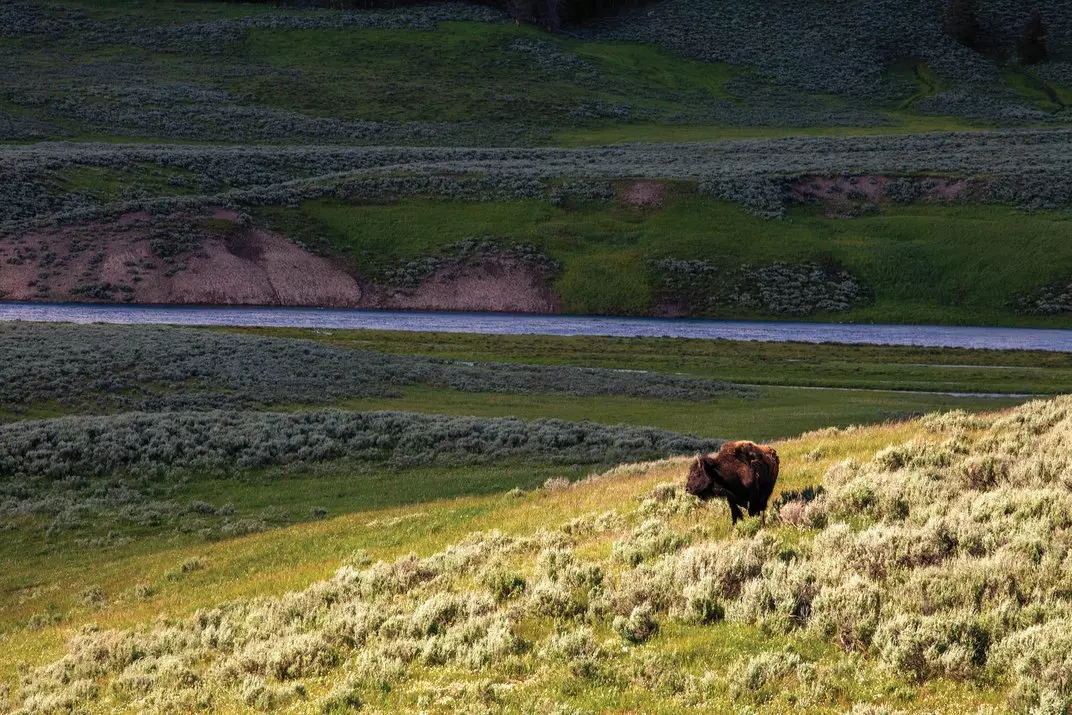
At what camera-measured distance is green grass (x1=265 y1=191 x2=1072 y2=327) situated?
207ft

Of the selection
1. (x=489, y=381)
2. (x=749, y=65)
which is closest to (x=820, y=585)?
(x=489, y=381)

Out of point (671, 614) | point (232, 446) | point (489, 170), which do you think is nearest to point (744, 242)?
point (489, 170)

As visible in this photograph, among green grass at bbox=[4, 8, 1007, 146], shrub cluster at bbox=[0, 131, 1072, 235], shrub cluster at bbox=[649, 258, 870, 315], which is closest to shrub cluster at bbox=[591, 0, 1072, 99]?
green grass at bbox=[4, 8, 1007, 146]

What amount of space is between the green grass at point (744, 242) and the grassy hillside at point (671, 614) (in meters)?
50.0

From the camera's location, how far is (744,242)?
69750 mm

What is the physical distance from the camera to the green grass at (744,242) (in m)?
63.2

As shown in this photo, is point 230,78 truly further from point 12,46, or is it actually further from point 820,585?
point 820,585

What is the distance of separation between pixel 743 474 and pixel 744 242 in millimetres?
59975

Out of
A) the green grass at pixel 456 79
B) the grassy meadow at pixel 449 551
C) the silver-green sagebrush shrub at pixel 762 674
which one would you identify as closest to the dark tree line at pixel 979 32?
the green grass at pixel 456 79

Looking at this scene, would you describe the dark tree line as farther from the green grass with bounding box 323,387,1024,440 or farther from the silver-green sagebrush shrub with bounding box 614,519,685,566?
the silver-green sagebrush shrub with bounding box 614,519,685,566

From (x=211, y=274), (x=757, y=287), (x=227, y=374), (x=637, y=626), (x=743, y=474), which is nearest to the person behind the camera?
(x=637, y=626)

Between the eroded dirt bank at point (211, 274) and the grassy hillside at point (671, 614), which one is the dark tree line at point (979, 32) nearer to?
the eroded dirt bank at point (211, 274)

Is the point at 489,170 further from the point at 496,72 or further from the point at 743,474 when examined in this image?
the point at 743,474

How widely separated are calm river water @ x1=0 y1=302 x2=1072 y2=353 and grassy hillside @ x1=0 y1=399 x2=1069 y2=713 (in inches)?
1662
